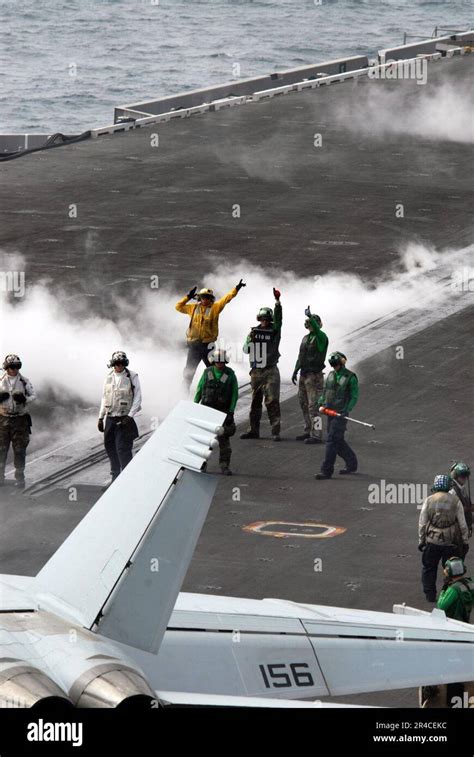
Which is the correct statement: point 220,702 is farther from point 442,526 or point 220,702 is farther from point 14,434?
point 14,434

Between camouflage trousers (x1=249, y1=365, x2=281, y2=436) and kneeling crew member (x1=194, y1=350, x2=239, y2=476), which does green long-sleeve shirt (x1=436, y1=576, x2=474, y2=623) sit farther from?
camouflage trousers (x1=249, y1=365, x2=281, y2=436)

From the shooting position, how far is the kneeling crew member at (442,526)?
18250mm

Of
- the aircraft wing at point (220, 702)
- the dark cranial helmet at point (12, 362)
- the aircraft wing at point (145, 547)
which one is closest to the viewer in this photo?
the aircraft wing at point (220, 702)

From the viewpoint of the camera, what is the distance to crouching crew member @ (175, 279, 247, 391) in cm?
2553

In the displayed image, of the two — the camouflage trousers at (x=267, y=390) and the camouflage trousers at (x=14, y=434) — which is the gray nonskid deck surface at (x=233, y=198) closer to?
the camouflage trousers at (x=267, y=390)

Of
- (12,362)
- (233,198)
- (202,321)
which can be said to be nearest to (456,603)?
(12,362)

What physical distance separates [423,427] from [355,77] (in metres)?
35.5

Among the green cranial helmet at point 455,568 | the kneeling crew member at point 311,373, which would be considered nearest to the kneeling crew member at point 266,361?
the kneeling crew member at point 311,373

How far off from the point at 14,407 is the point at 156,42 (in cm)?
10775

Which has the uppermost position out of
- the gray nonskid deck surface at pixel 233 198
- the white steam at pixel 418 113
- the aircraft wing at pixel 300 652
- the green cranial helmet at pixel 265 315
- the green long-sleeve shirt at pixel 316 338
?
the white steam at pixel 418 113

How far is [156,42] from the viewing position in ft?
414

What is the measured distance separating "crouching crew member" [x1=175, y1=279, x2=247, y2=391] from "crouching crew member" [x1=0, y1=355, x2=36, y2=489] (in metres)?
4.12

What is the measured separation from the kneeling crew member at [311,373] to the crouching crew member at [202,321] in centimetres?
168

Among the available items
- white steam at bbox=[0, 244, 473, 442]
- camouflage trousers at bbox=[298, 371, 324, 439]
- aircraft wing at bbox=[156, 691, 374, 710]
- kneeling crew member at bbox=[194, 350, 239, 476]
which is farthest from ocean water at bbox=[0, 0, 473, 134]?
aircraft wing at bbox=[156, 691, 374, 710]
